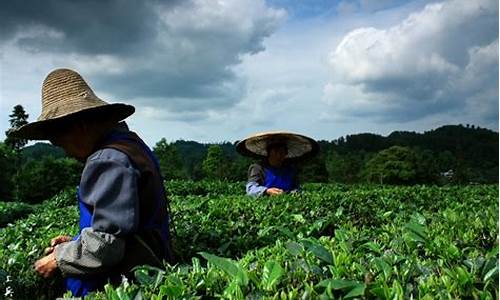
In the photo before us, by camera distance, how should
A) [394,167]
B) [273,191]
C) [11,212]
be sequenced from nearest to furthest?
[273,191] → [11,212] → [394,167]

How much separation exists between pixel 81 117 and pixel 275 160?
4644 millimetres

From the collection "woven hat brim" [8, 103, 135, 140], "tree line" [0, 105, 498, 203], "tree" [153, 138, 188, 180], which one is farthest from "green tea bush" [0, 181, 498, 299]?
"tree" [153, 138, 188, 180]

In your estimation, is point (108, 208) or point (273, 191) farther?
point (273, 191)

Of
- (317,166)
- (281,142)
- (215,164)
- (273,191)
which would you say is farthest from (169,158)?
(273,191)

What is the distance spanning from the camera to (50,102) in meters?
3.03

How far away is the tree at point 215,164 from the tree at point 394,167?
18238mm

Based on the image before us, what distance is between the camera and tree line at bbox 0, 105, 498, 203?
42969mm

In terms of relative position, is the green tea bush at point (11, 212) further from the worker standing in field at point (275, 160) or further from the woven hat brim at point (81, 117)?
the woven hat brim at point (81, 117)

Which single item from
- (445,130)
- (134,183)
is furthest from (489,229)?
(445,130)

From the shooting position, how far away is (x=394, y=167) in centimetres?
6438

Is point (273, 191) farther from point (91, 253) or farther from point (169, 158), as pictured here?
point (169, 158)

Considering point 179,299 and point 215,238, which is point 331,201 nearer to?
point 215,238

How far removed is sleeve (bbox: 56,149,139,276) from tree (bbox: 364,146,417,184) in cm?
6116

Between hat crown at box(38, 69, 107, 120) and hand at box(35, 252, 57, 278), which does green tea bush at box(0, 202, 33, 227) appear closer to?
hat crown at box(38, 69, 107, 120)
